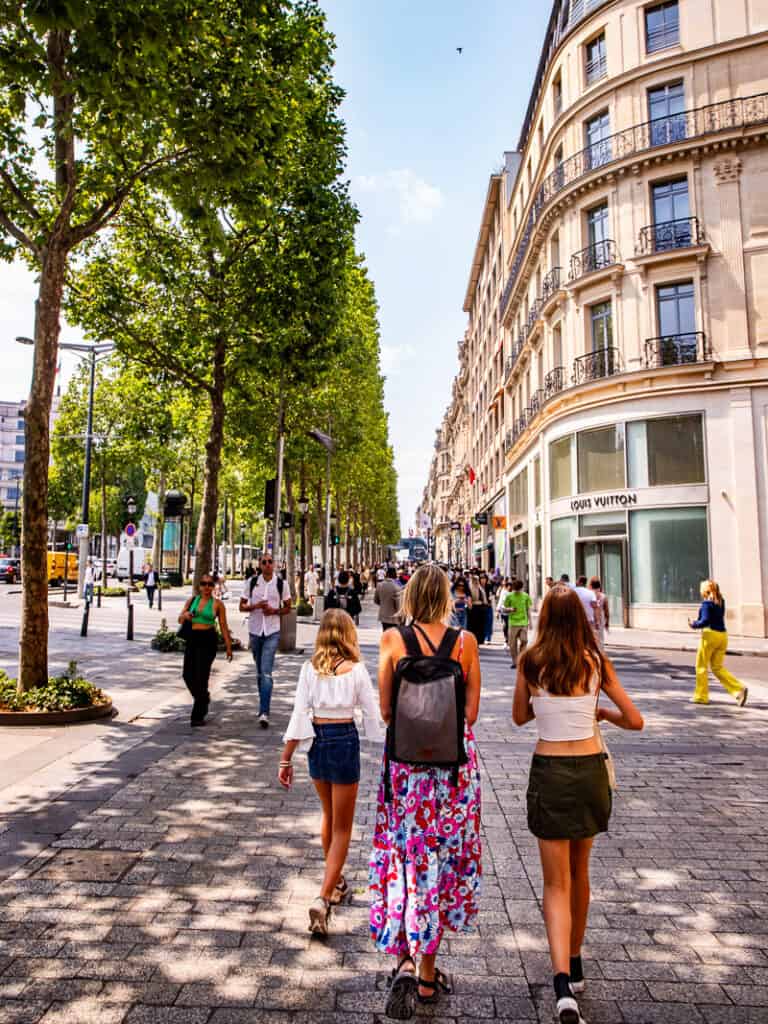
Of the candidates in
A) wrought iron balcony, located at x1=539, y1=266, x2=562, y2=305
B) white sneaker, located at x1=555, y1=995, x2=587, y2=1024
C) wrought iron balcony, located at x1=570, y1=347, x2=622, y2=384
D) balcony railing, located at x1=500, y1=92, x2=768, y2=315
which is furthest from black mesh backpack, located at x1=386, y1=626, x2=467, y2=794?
wrought iron balcony, located at x1=539, y1=266, x2=562, y2=305

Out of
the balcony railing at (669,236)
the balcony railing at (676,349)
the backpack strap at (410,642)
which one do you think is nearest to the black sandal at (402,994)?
the backpack strap at (410,642)

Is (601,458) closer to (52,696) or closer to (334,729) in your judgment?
(52,696)

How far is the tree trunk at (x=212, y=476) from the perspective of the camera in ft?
47.1

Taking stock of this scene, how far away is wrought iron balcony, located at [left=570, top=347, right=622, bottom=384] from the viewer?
2306cm

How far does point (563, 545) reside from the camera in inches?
1001

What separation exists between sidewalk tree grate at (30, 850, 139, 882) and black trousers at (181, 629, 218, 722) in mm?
3576

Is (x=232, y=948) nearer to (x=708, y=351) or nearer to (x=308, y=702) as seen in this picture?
(x=308, y=702)

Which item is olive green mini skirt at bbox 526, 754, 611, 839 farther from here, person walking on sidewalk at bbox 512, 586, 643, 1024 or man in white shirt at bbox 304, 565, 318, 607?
man in white shirt at bbox 304, 565, 318, 607

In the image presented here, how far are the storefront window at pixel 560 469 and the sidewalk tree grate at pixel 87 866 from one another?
22.1 metres

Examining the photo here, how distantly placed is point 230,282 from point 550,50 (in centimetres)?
2166

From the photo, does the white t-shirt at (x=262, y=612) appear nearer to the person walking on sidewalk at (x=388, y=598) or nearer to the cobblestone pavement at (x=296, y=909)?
the cobblestone pavement at (x=296, y=909)

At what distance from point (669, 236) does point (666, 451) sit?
6674 millimetres

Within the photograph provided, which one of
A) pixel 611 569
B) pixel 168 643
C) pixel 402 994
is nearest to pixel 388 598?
pixel 168 643

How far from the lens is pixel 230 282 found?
14383 millimetres
